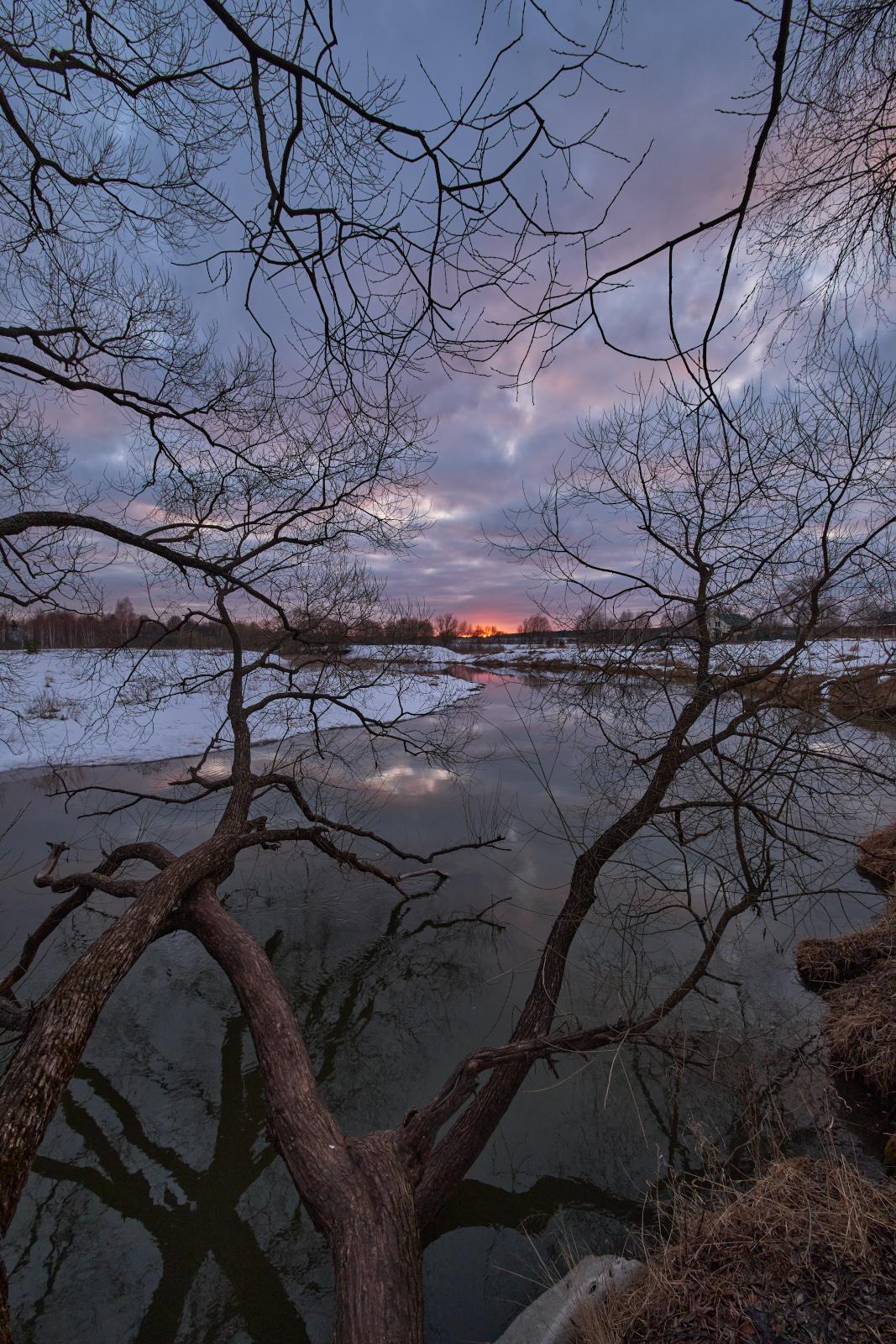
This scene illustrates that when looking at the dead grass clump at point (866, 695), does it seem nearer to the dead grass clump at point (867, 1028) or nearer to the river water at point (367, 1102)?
the river water at point (367, 1102)

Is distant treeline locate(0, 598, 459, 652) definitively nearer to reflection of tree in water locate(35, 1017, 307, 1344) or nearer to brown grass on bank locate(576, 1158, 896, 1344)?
reflection of tree in water locate(35, 1017, 307, 1344)

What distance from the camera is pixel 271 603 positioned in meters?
6.18

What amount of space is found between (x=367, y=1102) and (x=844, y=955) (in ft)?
16.0

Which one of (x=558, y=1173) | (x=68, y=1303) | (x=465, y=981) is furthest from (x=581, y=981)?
(x=68, y=1303)

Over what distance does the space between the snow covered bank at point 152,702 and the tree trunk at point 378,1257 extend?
4.52 metres

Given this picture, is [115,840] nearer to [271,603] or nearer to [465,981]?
[271,603]

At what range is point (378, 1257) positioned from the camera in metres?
2.18

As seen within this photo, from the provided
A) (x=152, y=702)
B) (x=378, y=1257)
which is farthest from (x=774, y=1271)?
(x=152, y=702)

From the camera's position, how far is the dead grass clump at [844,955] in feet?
19.0

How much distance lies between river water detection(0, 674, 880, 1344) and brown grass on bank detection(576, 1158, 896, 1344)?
1.52 ft

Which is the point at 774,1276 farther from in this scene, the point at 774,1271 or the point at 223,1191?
the point at 223,1191

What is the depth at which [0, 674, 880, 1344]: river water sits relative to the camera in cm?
317

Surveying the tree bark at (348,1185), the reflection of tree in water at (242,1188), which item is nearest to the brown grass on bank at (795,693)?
the reflection of tree in water at (242,1188)

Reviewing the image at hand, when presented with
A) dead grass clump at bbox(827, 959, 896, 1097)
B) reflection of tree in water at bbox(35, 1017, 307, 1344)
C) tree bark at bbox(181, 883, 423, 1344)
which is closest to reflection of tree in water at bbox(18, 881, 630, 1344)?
reflection of tree in water at bbox(35, 1017, 307, 1344)
